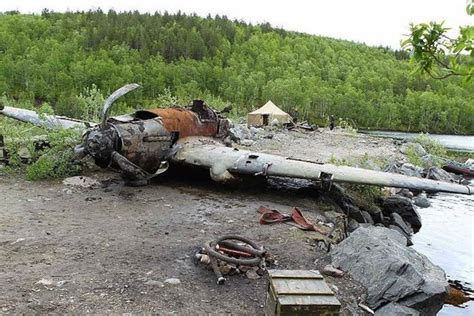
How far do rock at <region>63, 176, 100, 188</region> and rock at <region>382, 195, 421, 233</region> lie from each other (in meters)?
9.10

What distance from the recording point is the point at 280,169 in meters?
11.6

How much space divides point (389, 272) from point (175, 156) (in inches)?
279

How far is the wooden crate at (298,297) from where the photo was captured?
445 centimetres

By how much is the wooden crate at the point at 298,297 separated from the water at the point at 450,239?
4.70 metres

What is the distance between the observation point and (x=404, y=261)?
702 centimetres

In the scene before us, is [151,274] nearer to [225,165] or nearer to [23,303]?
[23,303]

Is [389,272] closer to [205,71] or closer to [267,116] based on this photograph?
[267,116]

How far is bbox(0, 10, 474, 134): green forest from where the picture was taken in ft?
305

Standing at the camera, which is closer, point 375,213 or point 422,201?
point 375,213

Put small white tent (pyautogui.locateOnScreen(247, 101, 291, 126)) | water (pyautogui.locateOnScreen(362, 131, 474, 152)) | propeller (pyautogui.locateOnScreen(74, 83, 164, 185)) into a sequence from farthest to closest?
1. water (pyautogui.locateOnScreen(362, 131, 474, 152))
2. small white tent (pyautogui.locateOnScreen(247, 101, 291, 126))
3. propeller (pyautogui.locateOnScreen(74, 83, 164, 185))

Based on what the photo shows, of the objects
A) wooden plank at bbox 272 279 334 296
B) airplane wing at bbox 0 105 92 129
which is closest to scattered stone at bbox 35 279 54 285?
wooden plank at bbox 272 279 334 296

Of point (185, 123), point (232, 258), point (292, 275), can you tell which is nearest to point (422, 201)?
point (185, 123)

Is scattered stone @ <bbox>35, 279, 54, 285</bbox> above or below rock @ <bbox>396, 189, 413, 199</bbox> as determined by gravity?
above

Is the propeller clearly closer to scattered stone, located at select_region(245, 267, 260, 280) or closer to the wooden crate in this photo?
scattered stone, located at select_region(245, 267, 260, 280)
